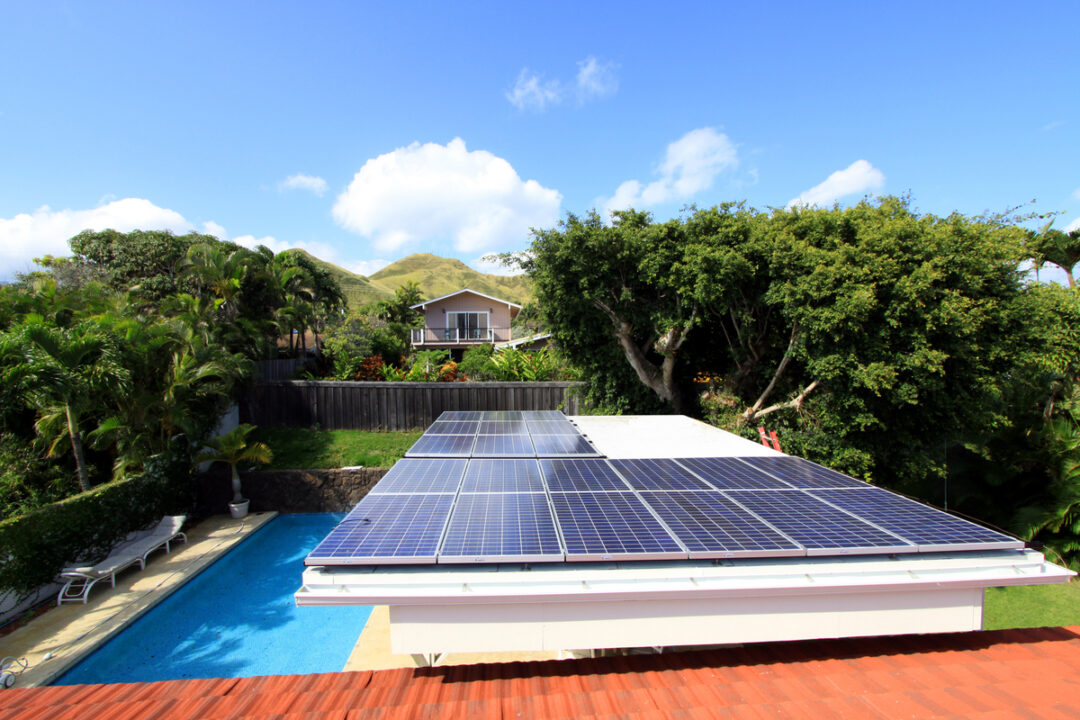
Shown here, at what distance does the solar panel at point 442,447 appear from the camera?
716 centimetres

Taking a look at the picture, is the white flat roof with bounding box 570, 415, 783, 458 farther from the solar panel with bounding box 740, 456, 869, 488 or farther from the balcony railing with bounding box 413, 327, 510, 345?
the balcony railing with bounding box 413, 327, 510, 345

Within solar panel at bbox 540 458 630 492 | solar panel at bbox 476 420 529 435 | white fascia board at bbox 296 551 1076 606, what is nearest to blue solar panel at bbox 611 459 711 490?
solar panel at bbox 540 458 630 492

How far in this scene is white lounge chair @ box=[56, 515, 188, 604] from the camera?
8344 millimetres

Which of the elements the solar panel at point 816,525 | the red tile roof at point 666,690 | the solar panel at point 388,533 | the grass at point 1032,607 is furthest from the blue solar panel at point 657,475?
the grass at point 1032,607

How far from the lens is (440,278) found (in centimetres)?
14838

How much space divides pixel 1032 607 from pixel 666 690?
38.6 ft

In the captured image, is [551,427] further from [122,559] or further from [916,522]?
[122,559]

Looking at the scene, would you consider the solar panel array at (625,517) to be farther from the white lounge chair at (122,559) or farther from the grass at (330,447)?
the grass at (330,447)

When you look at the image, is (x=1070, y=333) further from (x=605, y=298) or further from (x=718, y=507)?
(x=718, y=507)

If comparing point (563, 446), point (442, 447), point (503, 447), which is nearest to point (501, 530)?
point (503, 447)

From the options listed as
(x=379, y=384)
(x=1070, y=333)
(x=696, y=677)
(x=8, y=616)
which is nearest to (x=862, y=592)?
(x=696, y=677)

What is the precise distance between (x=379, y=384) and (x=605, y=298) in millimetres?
9518

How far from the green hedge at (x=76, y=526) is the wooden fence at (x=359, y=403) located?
553cm

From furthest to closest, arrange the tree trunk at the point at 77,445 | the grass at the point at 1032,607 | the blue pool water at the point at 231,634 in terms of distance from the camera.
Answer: the tree trunk at the point at 77,445
the grass at the point at 1032,607
the blue pool water at the point at 231,634
